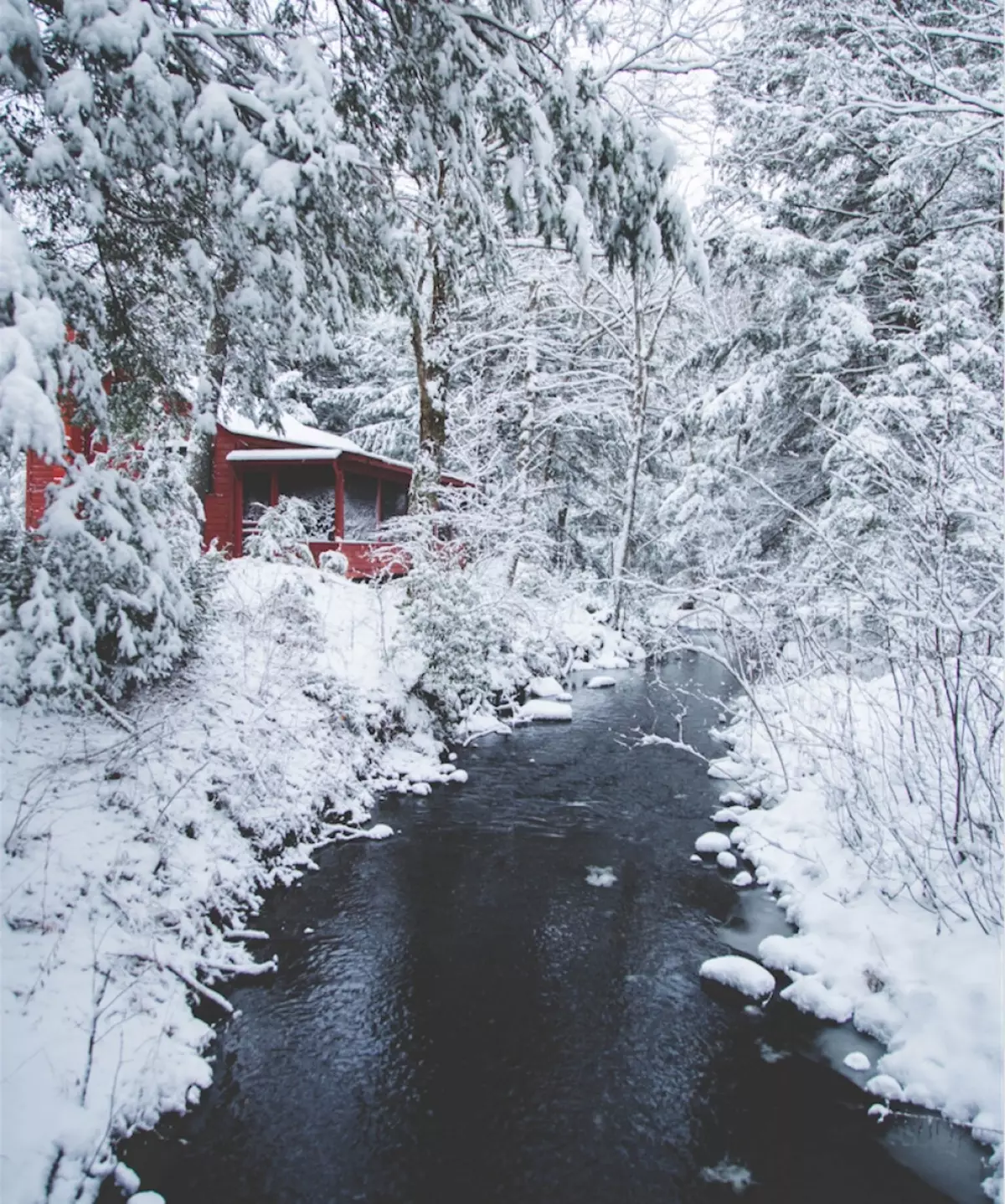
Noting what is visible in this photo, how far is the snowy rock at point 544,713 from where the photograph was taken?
1177 centimetres

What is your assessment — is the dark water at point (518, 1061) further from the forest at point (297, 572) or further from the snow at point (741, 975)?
the forest at point (297, 572)

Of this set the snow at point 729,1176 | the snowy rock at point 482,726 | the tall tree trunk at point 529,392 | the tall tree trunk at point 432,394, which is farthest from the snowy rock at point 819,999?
the tall tree trunk at point 529,392

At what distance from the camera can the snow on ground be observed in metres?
3.20

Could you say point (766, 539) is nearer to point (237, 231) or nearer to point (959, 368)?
point (959, 368)

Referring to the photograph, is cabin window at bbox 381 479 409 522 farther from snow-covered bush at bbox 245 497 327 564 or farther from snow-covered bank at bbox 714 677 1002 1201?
snow-covered bank at bbox 714 677 1002 1201

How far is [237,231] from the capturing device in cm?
409

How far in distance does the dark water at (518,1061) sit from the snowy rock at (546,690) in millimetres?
6621

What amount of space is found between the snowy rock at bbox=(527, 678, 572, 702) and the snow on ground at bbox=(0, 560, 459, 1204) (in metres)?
4.65

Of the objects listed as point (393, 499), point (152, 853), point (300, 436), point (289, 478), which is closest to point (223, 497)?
point (289, 478)

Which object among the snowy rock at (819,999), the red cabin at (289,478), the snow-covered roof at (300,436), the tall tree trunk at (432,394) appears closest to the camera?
the snowy rock at (819,999)

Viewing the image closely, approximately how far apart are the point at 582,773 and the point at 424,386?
7.53m

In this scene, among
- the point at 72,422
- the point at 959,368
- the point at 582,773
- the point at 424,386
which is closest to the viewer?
the point at 72,422

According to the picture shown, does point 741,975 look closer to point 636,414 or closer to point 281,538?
point 281,538

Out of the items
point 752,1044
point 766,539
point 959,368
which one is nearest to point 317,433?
point 766,539
